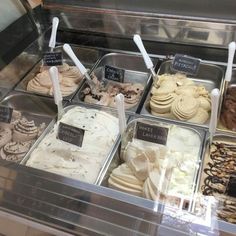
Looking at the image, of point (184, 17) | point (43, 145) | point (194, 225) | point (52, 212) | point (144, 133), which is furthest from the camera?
point (184, 17)

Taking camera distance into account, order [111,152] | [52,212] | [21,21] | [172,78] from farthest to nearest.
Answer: [21,21] < [172,78] < [111,152] < [52,212]

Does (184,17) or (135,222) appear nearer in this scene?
(135,222)

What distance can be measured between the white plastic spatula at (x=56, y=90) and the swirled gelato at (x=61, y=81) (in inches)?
8.0

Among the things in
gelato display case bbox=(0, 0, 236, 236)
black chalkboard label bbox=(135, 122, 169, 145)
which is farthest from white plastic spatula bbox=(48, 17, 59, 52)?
black chalkboard label bbox=(135, 122, 169, 145)

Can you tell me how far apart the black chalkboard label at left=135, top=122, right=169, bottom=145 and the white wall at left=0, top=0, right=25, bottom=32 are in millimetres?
1089

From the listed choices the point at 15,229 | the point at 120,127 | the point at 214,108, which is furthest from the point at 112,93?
the point at 15,229

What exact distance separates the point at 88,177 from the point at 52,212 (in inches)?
12.7

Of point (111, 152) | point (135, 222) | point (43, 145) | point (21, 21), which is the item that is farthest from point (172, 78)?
point (135, 222)

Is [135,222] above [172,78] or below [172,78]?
below

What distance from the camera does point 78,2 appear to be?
1.84 meters

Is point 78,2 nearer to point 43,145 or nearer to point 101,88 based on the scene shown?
point 101,88

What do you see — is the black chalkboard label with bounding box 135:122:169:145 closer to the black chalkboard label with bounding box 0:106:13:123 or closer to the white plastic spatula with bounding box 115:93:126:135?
the white plastic spatula with bounding box 115:93:126:135

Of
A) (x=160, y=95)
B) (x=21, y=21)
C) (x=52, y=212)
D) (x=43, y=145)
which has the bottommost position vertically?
(x=52, y=212)

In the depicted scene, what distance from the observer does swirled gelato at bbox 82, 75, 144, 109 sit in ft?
5.74
